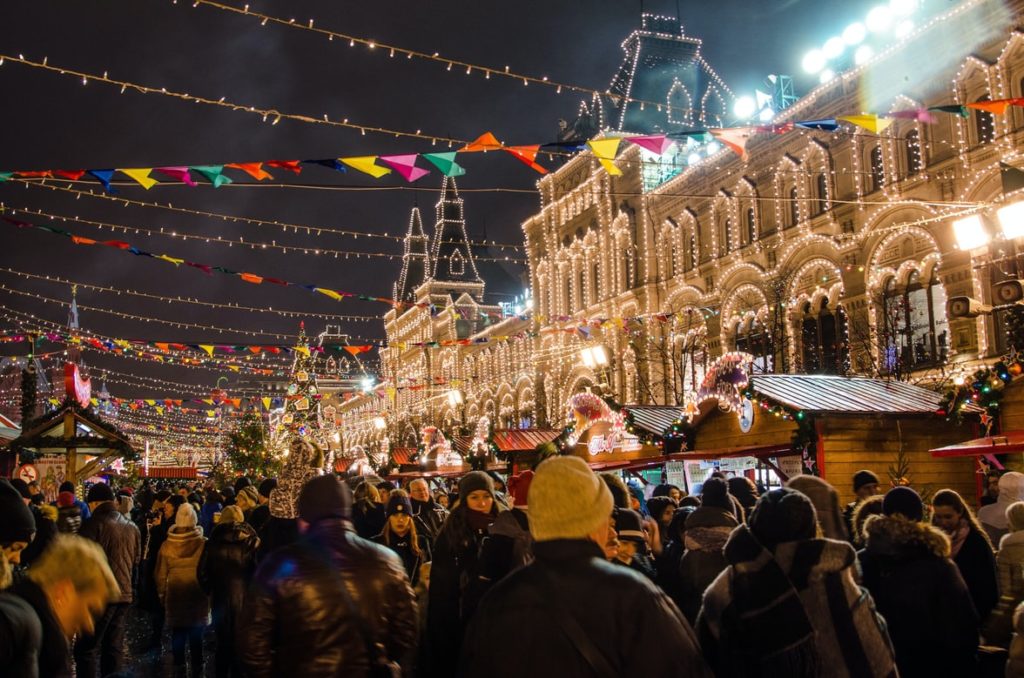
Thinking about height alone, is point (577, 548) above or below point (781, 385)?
below

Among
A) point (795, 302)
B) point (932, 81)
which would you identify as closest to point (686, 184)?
point (795, 302)

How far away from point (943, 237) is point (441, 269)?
53821 millimetres

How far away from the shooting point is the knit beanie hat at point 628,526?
615cm

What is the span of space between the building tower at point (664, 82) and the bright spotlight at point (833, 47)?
12377mm

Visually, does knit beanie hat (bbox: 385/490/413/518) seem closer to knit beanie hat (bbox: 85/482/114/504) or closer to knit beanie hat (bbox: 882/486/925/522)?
knit beanie hat (bbox: 882/486/925/522)

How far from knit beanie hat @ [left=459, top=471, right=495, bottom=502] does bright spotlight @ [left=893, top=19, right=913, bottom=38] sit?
20.5 metres

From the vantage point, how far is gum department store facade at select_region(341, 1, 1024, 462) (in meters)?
21.4

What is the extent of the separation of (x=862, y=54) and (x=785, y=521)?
75.2ft

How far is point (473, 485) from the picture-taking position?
6.39m

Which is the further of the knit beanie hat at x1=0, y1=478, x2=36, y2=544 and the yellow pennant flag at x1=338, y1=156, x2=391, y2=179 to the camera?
the yellow pennant flag at x1=338, y1=156, x2=391, y2=179

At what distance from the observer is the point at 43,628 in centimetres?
386

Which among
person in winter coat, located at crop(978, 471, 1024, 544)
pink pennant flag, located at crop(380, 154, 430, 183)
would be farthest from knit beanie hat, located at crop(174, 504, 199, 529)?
person in winter coat, located at crop(978, 471, 1024, 544)

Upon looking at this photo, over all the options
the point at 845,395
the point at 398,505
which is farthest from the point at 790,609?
the point at 845,395

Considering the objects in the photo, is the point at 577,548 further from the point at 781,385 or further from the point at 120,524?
the point at 781,385
